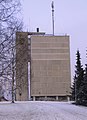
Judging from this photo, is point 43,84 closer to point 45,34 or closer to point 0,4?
point 45,34

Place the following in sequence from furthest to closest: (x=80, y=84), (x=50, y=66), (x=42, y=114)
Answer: (x=50, y=66)
(x=80, y=84)
(x=42, y=114)

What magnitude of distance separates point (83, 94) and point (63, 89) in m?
81.4

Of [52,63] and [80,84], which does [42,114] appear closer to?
[80,84]

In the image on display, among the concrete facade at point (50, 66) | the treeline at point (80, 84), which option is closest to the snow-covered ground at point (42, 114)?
the treeline at point (80, 84)

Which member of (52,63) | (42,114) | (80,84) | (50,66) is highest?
(52,63)

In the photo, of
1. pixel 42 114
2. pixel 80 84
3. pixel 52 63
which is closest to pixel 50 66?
pixel 52 63

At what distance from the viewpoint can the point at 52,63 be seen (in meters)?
136

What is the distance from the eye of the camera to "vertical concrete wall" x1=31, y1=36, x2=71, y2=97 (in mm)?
134500

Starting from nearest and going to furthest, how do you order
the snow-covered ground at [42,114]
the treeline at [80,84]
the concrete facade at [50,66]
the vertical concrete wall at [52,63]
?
the snow-covered ground at [42,114]
the treeline at [80,84]
the concrete facade at [50,66]
the vertical concrete wall at [52,63]

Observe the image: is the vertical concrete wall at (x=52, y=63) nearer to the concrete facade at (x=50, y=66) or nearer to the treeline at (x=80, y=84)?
the concrete facade at (x=50, y=66)

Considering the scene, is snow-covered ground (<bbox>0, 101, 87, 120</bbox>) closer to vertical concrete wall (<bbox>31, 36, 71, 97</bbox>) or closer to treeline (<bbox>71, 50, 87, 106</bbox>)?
treeline (<bbox>71, 50, 87, 106</bbox>)

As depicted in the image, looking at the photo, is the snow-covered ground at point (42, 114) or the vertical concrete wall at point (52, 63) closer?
the snow-covered ground at point (42, 114)

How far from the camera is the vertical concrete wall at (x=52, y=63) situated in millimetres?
134500

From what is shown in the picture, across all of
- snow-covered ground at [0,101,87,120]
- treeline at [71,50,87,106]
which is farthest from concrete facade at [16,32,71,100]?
snow-covered ground at [0,101,87,120]
